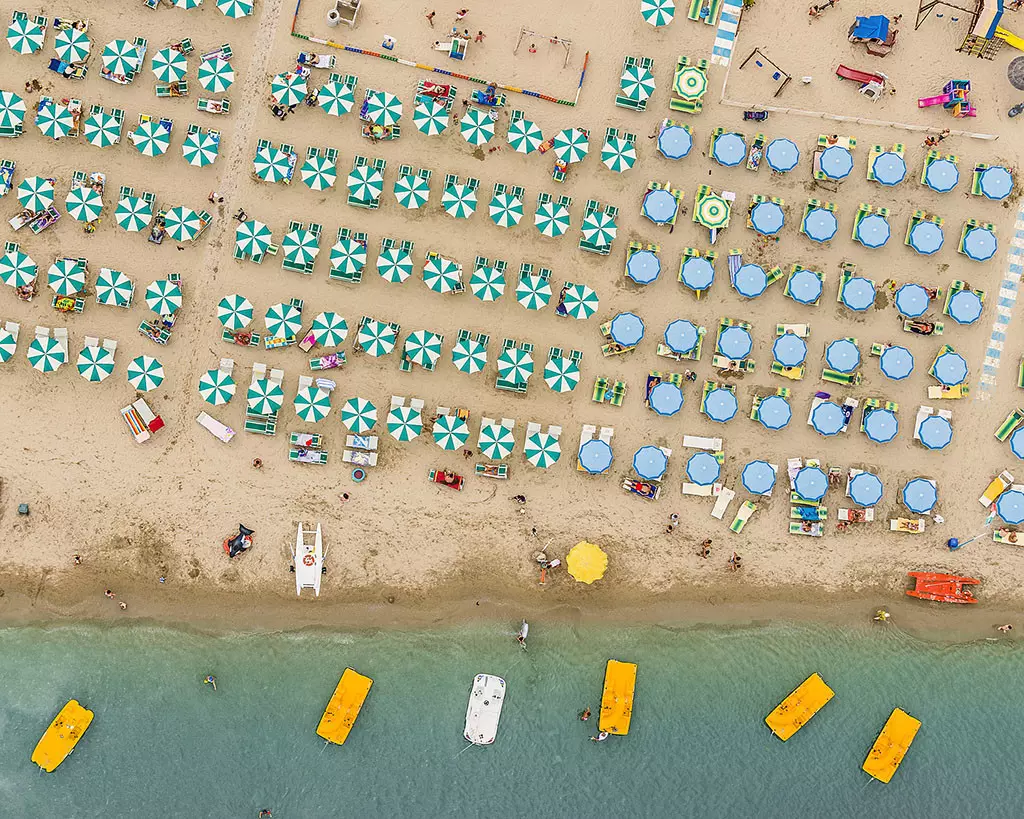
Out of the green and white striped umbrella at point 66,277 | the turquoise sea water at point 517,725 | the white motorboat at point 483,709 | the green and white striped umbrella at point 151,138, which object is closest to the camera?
the green and white striped umbrella at point 66,277

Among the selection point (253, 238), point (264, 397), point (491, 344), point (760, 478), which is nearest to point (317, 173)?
point (253, 238)

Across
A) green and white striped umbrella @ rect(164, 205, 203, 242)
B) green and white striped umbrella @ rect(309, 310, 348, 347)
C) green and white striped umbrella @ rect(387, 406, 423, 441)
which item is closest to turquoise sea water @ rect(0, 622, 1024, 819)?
green and white striped umbrella @ rect(387, 406, 423, 441)

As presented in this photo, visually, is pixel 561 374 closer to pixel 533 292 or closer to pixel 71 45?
pixel 533 292

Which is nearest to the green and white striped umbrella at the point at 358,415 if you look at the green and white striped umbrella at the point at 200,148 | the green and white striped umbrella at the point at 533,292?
the green and white striped umbrella at the point at 533,292

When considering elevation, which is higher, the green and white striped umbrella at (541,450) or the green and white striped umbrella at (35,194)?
the green and white striped umbrella at (35,194)

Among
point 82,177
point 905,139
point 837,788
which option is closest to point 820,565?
point 837,788

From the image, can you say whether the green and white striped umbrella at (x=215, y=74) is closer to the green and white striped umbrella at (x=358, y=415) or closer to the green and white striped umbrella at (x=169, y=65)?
the green and white striped umbrella at (x=169, y=65)

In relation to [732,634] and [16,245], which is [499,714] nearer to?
[732,634]
